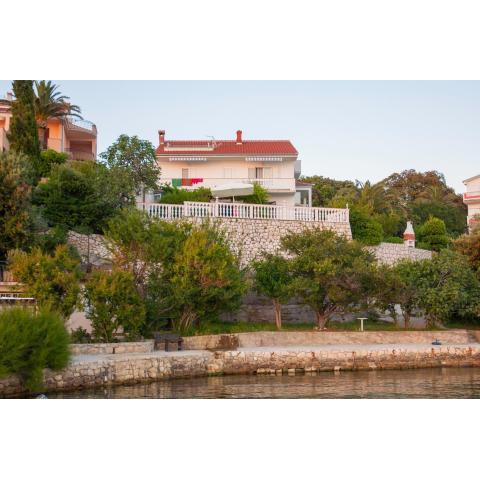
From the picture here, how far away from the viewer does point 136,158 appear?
35.1 m

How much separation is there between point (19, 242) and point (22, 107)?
39.4 ft

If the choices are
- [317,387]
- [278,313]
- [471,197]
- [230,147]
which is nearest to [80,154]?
[230,147]

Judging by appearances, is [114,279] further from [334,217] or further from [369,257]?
[334,217]

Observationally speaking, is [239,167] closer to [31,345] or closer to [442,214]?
[442,214]

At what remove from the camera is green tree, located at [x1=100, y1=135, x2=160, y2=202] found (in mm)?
A: 34844

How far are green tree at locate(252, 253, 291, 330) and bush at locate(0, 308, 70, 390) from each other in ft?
32.1

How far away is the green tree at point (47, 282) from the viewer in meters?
20.6

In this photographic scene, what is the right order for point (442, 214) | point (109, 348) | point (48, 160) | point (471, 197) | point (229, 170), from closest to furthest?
point (109, 348) → point (48, 160) → point (229, 170) → point (442, 214) → point (471, 197)

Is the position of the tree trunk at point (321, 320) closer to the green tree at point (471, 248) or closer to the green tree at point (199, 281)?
the green tree at point (199, 281)

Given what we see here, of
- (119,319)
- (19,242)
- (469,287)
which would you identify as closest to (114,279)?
(119,319)

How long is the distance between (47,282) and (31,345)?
3790mm

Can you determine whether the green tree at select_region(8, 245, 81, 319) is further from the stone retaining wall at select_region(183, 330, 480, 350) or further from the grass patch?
Result: the grass patch

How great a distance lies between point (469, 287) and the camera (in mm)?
28062

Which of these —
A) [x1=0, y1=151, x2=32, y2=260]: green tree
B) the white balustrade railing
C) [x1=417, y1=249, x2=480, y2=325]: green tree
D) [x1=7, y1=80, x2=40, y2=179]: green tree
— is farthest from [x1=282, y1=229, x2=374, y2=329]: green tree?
[x1=7, y1=80, x2=40, y2=179]: green tree
